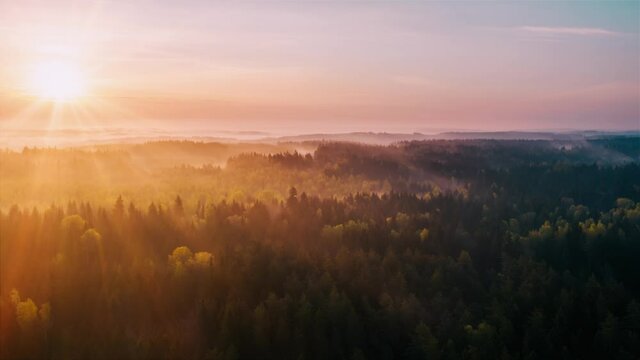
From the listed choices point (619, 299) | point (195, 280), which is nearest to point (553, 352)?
point (619, 299)

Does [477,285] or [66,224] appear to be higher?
[66,224]

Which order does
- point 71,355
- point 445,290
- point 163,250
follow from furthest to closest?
point 163,250 < point 445,290 < point 71,355

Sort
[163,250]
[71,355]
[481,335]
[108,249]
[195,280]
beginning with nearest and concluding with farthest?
[71,355]
[481,335]
[195,280]
[108,249]
[163,250]

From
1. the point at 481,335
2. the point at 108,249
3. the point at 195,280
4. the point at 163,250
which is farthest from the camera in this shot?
the point at 163,250

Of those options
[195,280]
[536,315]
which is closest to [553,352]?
[536,315]

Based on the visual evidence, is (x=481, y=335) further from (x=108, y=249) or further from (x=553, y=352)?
(x=108, y=249)

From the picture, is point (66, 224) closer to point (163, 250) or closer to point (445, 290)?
point (163, 250)

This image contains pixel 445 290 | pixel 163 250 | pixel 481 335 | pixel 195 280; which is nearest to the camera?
pixel 481 335

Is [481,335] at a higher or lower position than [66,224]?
lower

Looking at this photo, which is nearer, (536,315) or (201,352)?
(201,352)
